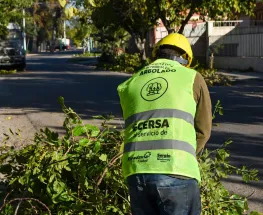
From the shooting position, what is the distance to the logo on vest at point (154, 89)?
10.1 ft

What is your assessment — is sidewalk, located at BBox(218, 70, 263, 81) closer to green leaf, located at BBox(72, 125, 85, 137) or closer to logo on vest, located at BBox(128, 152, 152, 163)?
green leaf, located at BBox(72, 125, 85, 137)

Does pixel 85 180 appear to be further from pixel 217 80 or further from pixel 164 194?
pixel 217 80

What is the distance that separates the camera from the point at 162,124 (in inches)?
119

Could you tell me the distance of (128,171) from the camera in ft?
10.1

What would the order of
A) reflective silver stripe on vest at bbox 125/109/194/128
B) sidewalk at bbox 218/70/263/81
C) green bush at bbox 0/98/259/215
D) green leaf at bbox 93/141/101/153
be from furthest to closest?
1. sidewalk at bbox 218/70/263/81
2. green leaf at bbox 93/141/101/153
3. green bush at bbox 0/98/259/215
4. reflective silver stripe on vest at bbox 125/109/194/128

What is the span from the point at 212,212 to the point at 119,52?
113ft

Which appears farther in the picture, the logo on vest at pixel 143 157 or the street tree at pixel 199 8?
the street tree at pixel 199 8

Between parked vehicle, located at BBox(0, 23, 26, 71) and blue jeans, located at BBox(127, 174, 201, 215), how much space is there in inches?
1231

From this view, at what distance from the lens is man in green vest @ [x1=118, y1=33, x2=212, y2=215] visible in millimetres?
2934

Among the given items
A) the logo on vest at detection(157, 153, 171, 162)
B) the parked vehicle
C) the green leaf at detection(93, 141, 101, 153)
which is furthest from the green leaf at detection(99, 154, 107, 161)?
the parked vehicle

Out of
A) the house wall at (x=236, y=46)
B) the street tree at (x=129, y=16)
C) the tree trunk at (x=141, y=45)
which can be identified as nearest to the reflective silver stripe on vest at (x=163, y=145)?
the house wall at (x=236, y=46)

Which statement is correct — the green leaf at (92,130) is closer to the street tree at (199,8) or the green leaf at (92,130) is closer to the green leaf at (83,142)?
the green leaf at (83,142)

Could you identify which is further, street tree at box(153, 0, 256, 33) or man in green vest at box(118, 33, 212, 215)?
street tree at box(153, 0, 256, 33)

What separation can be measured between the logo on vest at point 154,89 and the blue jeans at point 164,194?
45 centimetres
